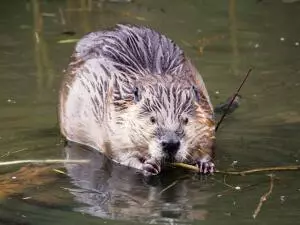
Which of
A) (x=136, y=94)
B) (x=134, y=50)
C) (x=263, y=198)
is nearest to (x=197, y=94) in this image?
(x=136, y=94)

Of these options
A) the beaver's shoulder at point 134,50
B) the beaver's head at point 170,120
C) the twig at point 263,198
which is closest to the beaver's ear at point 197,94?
the beaver's head at point 170,120

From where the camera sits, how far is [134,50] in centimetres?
524

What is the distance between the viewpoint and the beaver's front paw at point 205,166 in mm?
4656

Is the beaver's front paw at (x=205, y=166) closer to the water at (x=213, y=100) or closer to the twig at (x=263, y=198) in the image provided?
the water at (x=213, y=100)

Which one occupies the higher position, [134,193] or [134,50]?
[134,50]

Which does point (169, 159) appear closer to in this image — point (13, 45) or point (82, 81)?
point (82, 81)

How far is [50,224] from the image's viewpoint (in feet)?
12.6

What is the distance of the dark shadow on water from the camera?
13.1 feet

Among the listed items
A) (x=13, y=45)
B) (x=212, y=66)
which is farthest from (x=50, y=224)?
(x=13, y=45)

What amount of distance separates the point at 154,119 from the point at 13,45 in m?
3.48

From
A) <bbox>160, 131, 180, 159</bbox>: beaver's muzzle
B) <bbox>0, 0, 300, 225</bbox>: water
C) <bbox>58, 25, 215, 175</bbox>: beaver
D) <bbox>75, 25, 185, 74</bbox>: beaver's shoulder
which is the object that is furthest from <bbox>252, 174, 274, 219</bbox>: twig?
<bbox>75, 25, 185, 74</bbox>: beaver's shoulder

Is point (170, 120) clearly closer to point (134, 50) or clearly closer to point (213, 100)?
point (134, 50)

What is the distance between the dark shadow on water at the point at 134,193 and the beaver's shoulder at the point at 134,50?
1.88 feet

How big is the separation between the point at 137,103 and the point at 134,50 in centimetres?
66
